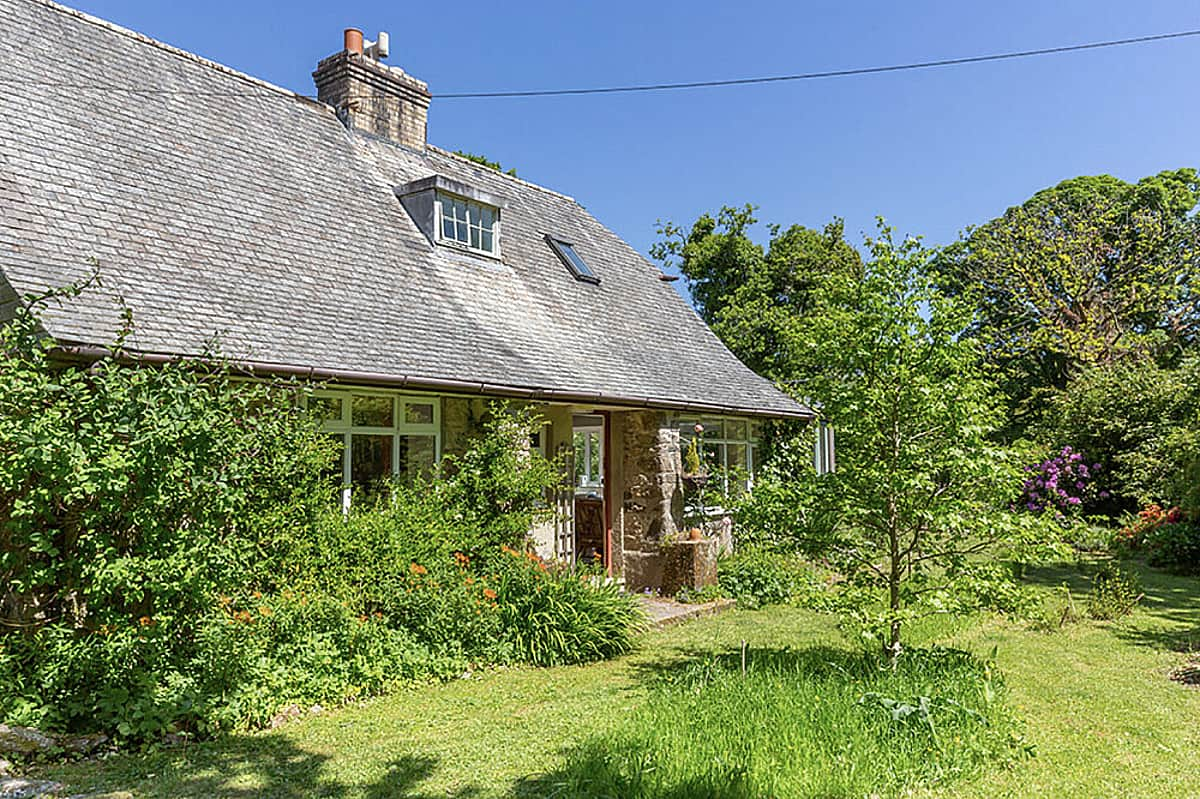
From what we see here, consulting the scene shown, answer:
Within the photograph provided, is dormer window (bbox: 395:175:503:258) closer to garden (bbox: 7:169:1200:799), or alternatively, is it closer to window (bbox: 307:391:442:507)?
window (bbox: 307:391:442:507)

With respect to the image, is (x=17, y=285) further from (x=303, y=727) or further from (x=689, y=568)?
(x=689, y=568)

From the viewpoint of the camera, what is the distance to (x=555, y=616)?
327 inches

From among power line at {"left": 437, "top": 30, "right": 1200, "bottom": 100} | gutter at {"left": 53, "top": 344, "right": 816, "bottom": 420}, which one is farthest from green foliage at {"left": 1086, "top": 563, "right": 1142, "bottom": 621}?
power line at {"left": 437, "top": 30, "right": 1200, "bottom": 100}

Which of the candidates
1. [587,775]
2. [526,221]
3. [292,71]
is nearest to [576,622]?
[587,775]

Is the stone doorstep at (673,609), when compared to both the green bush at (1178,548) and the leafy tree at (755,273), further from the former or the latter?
the leafy tree at (755,273)

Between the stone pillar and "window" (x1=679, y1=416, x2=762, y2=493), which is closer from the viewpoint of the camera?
the stone pillar

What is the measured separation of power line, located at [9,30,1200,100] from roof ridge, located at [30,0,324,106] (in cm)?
9

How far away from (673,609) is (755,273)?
15479 millimetres

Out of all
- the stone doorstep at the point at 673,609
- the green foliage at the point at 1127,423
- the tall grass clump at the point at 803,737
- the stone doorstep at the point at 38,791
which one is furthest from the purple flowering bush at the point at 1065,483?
the stone doorstep at the point at 38,791

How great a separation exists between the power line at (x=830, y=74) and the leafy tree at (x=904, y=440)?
18.8 feet

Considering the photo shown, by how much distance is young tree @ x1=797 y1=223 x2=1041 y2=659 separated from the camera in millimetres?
6215

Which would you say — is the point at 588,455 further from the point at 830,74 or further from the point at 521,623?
the point at 521,623

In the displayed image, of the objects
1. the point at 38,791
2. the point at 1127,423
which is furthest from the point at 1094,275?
the point at 38,791

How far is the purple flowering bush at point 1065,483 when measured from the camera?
18.6 metres
